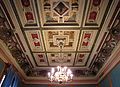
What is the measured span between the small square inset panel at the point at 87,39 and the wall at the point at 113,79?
1.59 metres

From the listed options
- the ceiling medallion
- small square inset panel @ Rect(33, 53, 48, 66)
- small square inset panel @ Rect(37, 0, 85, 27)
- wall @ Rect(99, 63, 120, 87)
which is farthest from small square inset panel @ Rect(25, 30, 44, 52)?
wall @ Rect(99, 63, 120, 87)

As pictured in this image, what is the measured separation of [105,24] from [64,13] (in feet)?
5.35

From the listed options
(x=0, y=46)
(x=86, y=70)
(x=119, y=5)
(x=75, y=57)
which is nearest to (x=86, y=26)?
(x=119, y=5)

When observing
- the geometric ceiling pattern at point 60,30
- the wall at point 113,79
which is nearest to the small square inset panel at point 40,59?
the geometric ceiling pattern at point 60,30

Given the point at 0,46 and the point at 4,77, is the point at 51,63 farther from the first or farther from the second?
the point at 0,46

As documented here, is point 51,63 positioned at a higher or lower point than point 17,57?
lower

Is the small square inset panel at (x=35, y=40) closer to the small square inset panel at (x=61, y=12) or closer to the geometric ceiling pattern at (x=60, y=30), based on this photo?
the geometric ceiling pattern at (x=60, y=30)

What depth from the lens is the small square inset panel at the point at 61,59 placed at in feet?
26.7

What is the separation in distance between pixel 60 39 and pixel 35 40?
1.14 m

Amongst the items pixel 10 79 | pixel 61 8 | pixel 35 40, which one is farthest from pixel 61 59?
pixel 61 8

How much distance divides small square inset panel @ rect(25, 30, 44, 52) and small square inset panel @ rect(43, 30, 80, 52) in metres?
0.28

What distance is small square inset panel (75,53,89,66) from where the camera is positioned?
8151 mm

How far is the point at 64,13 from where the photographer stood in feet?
17.1

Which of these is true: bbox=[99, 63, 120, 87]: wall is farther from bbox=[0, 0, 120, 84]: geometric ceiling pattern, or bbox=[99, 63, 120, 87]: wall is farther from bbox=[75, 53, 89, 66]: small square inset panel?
bbox=[75, 53, 89, 66]: small square inset panel
